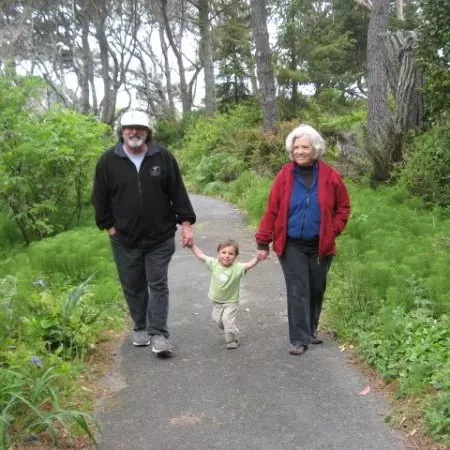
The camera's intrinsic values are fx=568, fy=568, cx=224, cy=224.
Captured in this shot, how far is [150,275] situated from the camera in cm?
504

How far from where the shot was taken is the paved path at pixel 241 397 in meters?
→ 3.65

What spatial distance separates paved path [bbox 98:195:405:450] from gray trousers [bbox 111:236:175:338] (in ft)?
1.25

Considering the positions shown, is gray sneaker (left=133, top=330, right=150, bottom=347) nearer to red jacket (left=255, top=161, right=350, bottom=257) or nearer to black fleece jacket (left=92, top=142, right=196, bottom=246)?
black fleece jacket (left=92, top=142, right=196, bottom=246)

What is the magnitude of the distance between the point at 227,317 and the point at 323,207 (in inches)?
53.1

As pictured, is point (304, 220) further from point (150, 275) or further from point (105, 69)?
point (105, 69)

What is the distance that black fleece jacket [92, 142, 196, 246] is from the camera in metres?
4.86

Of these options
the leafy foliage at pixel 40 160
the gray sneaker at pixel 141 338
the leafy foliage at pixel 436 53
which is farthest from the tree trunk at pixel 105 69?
the gray sneaker at pixel 141 338

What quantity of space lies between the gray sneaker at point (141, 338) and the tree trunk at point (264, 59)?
1290 centimetres

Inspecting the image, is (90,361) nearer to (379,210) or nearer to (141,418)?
(141,418)

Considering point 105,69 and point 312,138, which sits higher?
point 105,69

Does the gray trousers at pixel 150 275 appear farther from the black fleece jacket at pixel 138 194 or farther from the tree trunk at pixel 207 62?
the tree trunk at pixel 207 62

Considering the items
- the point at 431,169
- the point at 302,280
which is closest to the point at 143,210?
the point at 302,280

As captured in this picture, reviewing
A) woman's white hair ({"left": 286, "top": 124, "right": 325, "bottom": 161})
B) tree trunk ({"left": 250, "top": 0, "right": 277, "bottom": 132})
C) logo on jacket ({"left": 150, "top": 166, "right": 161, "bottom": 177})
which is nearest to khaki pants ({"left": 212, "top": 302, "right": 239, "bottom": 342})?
logo on jacket ({"left": 150, "top": 166, "right": 161, "bottom": 177})

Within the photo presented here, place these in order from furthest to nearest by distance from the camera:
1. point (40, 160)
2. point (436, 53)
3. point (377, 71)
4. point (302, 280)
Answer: point (377, 71) < point (436, 53) < point (40, 160) < point (302, 280)
